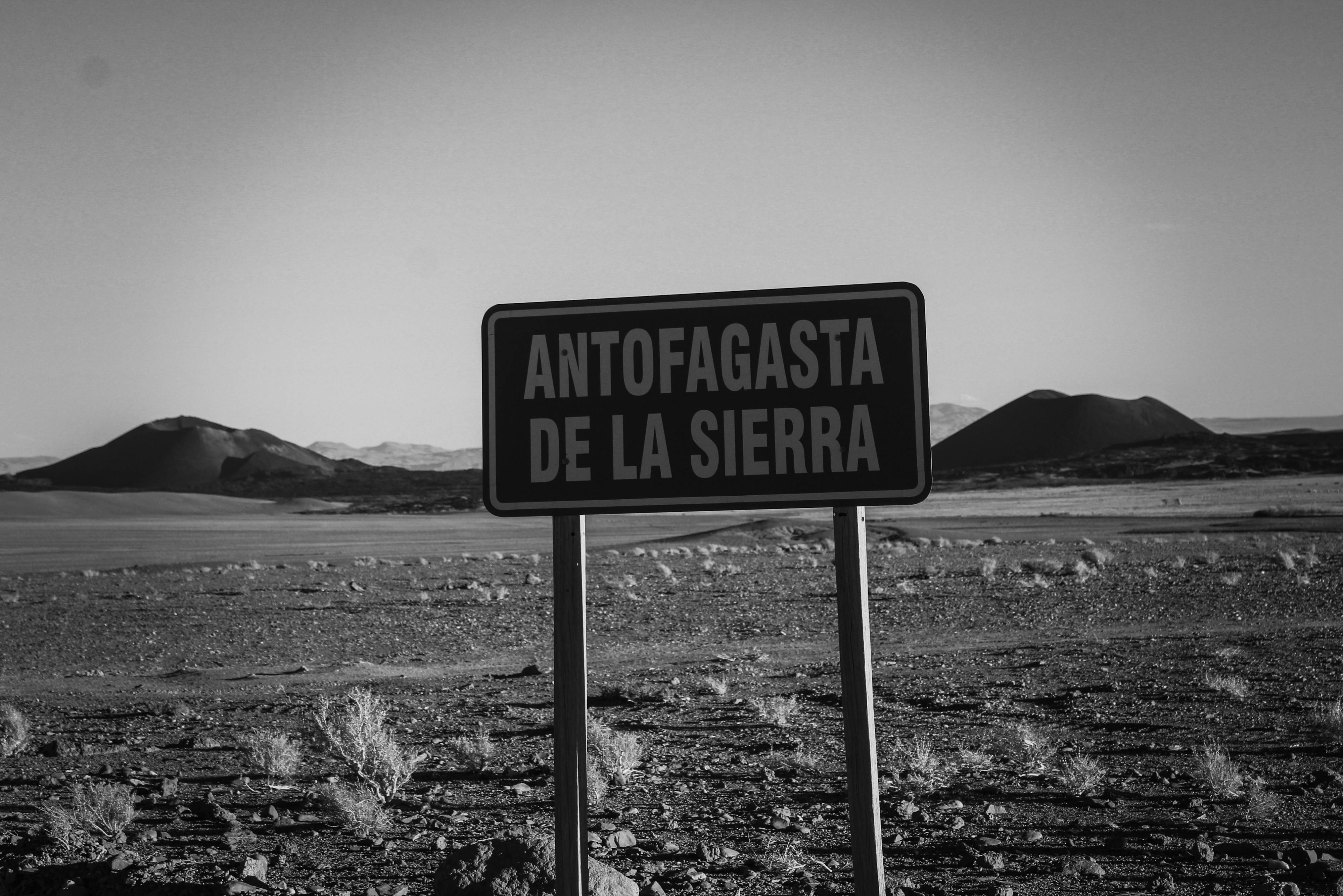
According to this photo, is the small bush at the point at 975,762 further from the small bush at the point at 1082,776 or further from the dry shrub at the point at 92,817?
the dry shrub at the point at 92,817

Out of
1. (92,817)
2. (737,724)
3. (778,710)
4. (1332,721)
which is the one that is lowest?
(737,724)

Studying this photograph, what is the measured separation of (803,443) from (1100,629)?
50.4 ft

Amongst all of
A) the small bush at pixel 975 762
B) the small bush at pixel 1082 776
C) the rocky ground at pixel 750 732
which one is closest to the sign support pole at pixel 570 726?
the rocky ground at pixel 750 732

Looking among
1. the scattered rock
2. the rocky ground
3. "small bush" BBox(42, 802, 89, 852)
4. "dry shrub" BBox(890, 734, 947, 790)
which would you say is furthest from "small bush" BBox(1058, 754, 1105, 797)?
"small bush" BBox(42, 802, 89, 852)

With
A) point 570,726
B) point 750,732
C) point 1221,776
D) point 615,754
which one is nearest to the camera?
point 570,726

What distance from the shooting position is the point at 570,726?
14.1 feet

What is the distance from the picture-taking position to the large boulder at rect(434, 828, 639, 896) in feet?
17.2

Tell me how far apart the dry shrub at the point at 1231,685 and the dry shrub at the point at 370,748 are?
872cm

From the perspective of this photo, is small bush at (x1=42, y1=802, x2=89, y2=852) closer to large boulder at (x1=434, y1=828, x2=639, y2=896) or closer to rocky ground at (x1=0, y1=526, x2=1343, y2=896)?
rocky ground at (x1=0, y1=526, x2=1343, y2=896)

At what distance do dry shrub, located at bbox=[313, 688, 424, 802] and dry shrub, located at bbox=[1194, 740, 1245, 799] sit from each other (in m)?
6.25

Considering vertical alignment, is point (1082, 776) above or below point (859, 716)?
below

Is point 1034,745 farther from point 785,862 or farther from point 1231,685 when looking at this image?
point 1231,685

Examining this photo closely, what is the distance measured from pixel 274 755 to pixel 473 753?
170cm

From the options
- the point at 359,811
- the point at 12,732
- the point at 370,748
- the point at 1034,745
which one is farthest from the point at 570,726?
the point at 12,732
